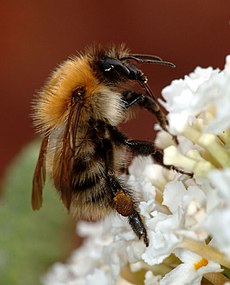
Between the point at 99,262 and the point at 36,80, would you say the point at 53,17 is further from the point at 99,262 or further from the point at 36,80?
the point at 99,262

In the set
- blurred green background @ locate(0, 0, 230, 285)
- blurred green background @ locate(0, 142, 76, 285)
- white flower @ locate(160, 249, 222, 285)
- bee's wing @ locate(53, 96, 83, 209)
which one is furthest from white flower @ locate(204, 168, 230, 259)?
blurred green background @ locate(0, 0, 230, 285)

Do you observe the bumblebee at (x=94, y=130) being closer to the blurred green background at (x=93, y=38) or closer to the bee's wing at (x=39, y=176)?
the bee's wing at (x=39, y=176)

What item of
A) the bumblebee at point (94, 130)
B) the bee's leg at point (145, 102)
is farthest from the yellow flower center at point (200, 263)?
the bee's leg at point (145, 102)

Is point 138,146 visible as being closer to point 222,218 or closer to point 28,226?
point 222,218

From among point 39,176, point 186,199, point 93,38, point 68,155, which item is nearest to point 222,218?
point 186,199

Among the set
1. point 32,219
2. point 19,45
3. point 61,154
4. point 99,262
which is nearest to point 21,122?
point 19,45
